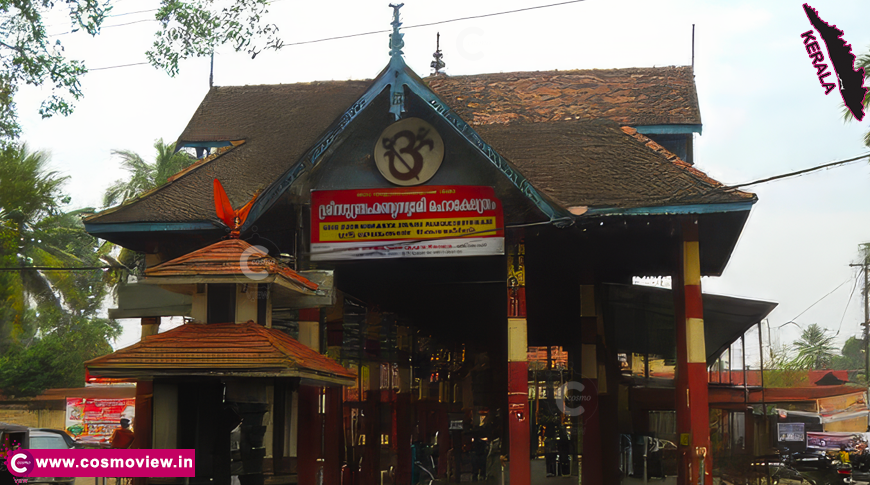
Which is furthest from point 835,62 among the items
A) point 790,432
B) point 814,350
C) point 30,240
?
point 814,350

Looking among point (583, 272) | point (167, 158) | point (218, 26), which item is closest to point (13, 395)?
point (167, 158)

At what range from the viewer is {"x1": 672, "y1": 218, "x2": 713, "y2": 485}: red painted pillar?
1284 centimetres

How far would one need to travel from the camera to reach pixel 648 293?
19.1 meters

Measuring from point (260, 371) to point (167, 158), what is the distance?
34.8m

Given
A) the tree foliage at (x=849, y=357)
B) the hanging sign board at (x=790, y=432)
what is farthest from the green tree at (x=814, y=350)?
Answer: the hanging sign board at (x=790, y=432)

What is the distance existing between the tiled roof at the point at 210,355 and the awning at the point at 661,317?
412 inches

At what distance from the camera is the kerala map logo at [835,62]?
10.4 m

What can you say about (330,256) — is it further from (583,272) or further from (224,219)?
(583,272)

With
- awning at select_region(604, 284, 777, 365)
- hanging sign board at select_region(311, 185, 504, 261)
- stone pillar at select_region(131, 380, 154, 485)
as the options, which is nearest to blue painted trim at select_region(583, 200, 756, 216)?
hanging sign board at select_region(311, 185, 504, 261)

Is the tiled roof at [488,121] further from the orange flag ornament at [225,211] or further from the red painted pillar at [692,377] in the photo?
the orange flag ornament at [225,211]

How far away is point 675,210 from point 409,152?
13.7 ft

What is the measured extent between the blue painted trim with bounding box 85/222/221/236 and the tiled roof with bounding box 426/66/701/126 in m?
5.36

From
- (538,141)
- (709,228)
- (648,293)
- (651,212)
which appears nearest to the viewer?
(651,212)

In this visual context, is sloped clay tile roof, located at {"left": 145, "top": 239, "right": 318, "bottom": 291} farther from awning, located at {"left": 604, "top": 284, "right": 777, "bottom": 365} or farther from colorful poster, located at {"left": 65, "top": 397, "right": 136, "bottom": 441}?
colorful poster, located at {"left": 65, "top": 397, "right": 136, "bottom": 441}
